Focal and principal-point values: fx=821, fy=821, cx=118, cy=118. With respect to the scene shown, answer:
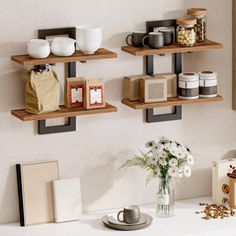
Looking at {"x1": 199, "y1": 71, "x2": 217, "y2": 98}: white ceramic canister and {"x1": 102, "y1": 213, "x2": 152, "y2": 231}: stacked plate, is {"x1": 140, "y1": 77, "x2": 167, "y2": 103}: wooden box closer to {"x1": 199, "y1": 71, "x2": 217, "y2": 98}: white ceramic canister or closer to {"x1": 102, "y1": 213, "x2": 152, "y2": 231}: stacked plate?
{"x1": 199, "y1": 71, "x2": 217, "y2": 98}: white ceramic canister

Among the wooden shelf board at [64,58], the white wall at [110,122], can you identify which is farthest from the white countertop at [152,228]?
the wooden shelf board at [64,58]

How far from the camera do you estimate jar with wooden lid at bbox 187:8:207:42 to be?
4.20m

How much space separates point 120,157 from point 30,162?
495 mm

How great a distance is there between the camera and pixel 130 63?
4270mm

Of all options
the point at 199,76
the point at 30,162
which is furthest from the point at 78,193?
the point at 199,76

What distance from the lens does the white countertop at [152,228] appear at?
402cm

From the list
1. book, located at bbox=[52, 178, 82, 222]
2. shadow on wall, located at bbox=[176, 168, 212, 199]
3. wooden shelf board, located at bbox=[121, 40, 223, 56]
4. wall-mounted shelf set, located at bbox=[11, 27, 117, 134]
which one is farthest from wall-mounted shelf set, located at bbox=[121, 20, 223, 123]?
book, located at bbox=[52, 178, 82, 222]

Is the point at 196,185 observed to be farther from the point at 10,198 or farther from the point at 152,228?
the point at 10,198

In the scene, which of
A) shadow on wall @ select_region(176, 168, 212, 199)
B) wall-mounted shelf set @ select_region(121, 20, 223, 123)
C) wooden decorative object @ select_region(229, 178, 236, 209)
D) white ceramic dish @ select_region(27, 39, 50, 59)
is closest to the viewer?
white ceramic dish @ select_region(27, 39, 50, 59)

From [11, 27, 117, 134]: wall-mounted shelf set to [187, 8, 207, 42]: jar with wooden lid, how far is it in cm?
50

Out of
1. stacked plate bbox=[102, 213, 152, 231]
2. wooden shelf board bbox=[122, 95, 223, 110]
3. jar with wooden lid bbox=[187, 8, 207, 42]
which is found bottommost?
stacked plate bbox=[102, 213, 152, 231]

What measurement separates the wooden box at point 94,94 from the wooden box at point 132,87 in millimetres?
189

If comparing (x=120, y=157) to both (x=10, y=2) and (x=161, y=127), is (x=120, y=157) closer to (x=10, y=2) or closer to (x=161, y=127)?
(x=161, y=127)

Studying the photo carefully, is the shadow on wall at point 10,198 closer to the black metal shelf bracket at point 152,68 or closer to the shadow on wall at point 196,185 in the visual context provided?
the black metal shelf bracket at point 152,68
